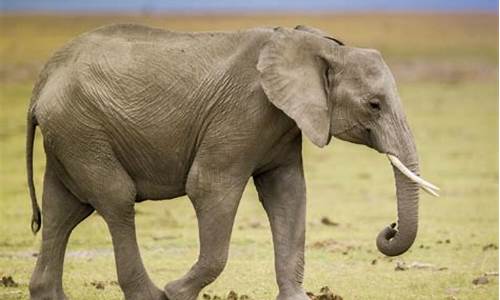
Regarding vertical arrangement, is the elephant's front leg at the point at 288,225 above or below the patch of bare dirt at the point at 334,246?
above

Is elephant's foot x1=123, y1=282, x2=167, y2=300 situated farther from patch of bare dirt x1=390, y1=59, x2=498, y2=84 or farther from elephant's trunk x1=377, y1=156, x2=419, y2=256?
patch of bare dirt x1=390, y1=59, x2=498, y2=84

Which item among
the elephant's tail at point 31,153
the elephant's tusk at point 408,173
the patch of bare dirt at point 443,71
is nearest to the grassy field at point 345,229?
the elephant's tail at point 31,153

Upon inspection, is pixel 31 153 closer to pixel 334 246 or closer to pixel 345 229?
pixel 334 246

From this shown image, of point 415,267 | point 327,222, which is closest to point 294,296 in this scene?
point 415,267

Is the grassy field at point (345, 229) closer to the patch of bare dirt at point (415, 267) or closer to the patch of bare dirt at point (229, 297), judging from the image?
the patch of bare dirt at point (415, 267)

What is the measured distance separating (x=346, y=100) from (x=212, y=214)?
1076 millimetres

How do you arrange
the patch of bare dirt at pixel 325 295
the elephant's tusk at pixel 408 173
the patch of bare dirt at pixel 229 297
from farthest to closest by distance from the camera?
the patch of bare dirt at pixel 229 297 → the patch of bare dirt at pixel 325 295 → the elephant's tusk at pixel 408 173

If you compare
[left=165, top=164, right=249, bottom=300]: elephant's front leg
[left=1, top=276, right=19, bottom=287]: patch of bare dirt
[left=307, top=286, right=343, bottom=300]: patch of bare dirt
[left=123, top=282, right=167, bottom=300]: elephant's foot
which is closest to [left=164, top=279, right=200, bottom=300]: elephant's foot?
[left=165, top=164, right=249, bottom=300]: elephant's front leg

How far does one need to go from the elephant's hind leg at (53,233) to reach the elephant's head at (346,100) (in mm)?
1694

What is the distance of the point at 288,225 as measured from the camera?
34.2ft

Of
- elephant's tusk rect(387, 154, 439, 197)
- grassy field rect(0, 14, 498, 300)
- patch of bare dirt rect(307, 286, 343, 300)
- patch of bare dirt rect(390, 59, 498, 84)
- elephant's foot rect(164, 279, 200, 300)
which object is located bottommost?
patch of bare dirt rect(390, 59, 498, 84)

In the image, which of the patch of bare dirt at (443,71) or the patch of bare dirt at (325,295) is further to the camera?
the patch of bare dirt at (443,71)

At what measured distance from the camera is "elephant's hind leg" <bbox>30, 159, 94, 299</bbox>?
1073 cm

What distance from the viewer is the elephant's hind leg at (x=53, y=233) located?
35.2ft
